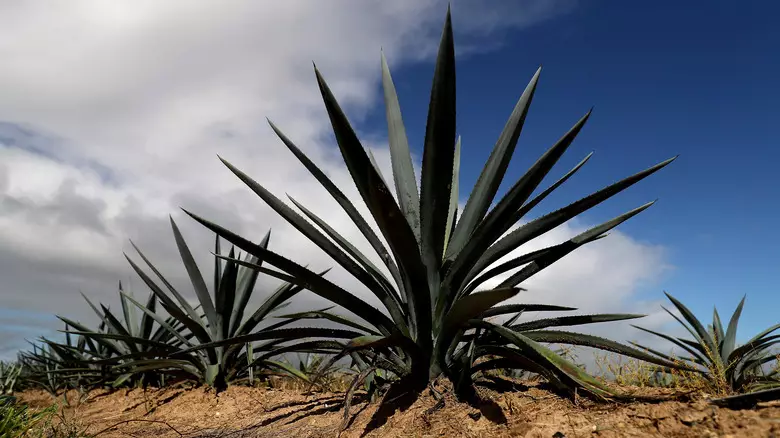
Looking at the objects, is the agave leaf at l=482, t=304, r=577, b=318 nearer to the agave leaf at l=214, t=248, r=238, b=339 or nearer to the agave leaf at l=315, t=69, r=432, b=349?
the agave leaf at l=315, t=69, r=432, b=349

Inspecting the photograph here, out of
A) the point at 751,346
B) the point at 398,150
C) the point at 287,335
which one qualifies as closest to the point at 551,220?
the point at 398,150

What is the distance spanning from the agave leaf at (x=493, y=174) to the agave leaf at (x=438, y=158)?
0.60ft

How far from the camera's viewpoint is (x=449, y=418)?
2.28 meters

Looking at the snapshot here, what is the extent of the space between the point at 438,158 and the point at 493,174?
426 mm

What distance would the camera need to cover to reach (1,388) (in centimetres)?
536

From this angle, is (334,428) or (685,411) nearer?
(685,411)

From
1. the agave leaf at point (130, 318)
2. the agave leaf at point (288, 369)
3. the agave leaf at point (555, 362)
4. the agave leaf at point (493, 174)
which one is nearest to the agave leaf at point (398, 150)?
the agave leaf at point (493, 174)

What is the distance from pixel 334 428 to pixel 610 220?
1.69 metres

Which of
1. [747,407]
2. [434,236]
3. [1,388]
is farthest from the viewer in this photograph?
[1,388]

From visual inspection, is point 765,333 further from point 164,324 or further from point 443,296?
point 164,324

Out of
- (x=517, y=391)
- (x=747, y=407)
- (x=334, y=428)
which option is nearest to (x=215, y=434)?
(x=334, y=428)

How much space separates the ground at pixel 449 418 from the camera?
1.80 m

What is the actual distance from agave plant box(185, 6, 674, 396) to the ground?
0.16 m

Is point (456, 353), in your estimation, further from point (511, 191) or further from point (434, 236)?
point (511, 191)
